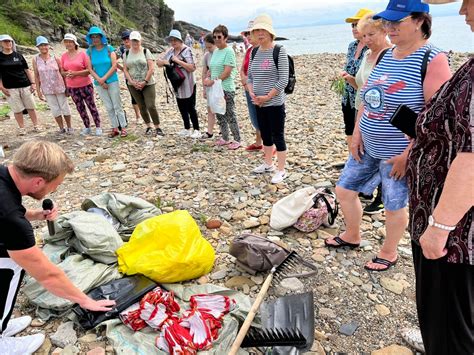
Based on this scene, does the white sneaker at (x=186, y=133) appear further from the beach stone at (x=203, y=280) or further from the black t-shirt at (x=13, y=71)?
the beach stone at (x=203, y=280)

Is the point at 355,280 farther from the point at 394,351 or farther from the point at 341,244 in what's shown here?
the point at 394,351

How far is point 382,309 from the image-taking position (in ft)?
9.84

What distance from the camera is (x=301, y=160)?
21.2ft

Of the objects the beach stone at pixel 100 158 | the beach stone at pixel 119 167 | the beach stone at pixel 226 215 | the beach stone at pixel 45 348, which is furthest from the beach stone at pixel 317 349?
the beach stone at pixel 100 158

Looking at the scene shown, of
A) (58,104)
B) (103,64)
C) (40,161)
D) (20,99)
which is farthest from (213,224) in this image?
(20,99)

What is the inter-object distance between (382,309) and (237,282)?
1.32 metres

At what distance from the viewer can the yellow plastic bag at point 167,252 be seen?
3.18 meters

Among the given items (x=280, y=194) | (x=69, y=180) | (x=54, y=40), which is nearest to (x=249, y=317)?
(x=280, y=194)

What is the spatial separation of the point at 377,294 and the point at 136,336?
6.95 ft

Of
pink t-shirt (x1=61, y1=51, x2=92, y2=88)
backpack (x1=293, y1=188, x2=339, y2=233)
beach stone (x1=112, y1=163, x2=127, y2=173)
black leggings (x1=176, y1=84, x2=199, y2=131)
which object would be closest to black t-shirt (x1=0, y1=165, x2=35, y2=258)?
backpack (x1=293, y1=188, x2=339, y2=233)

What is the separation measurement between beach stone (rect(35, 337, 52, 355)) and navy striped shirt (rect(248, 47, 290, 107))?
3.78 meters

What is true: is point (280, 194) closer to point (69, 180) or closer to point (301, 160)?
point (301, 160)

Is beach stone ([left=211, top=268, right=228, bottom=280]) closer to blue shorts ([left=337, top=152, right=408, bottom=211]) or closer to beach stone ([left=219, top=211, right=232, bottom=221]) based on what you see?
beach stone ([left=219, top=211, right=232, bottom=221])

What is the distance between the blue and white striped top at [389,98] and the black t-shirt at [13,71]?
779cm
